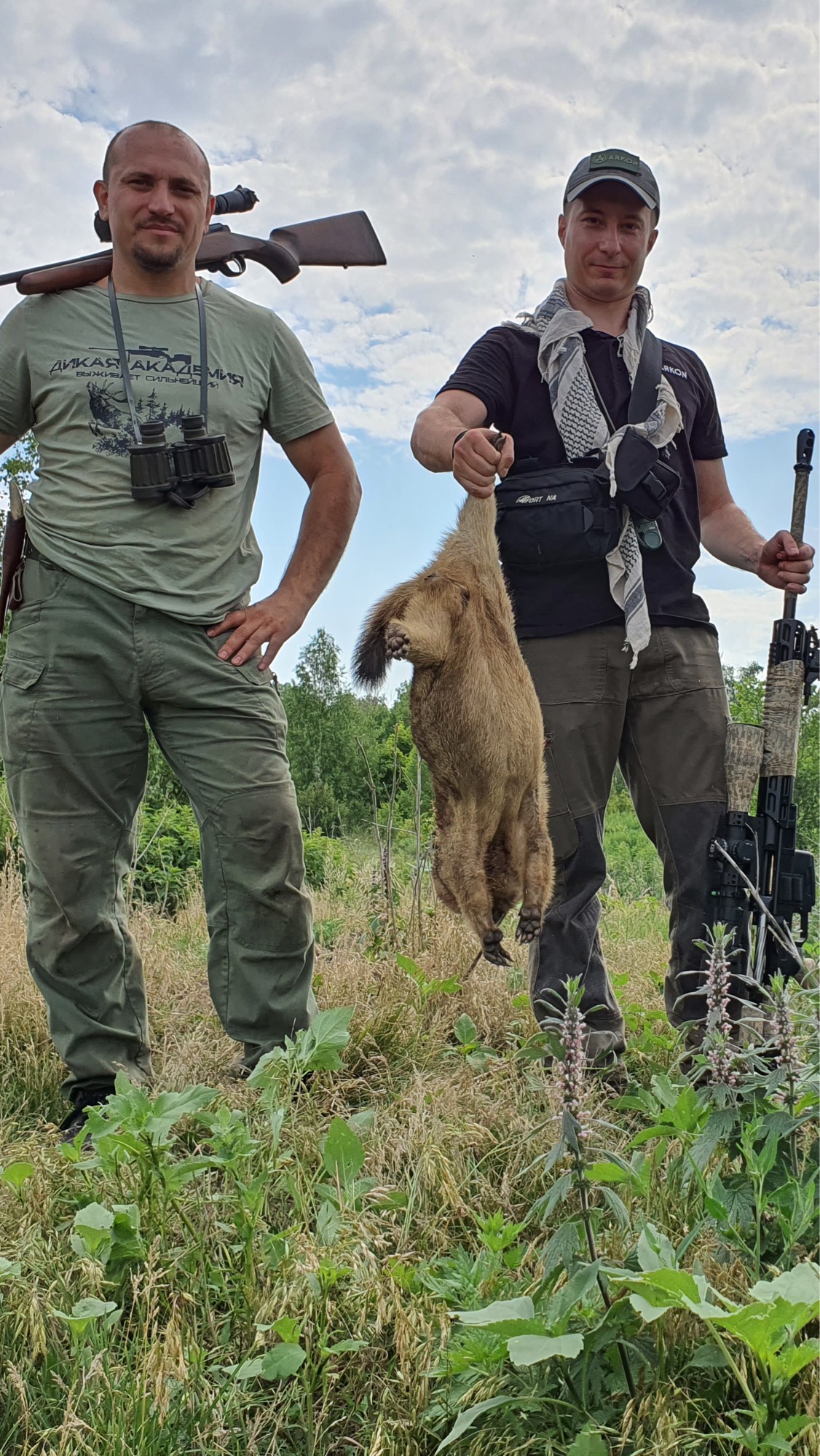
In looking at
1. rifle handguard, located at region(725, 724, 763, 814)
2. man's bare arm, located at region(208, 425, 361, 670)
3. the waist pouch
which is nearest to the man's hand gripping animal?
the waist pouch

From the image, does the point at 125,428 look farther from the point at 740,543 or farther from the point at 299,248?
the point at 740,543

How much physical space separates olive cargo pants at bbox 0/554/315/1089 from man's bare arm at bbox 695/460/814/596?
185 cm

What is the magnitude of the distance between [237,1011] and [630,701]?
1.94 metres

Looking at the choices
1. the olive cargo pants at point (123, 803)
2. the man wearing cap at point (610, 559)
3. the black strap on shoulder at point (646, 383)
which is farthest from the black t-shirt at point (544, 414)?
the olive cargo pants at point (123, 803)

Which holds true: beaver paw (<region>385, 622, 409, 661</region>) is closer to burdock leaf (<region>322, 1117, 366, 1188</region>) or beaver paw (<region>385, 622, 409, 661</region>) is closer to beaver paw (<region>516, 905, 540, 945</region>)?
beaver paw (<region>516, 905, 540, 945</region>)

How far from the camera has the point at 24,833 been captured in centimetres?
434

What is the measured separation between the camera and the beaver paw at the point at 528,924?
10.1ft

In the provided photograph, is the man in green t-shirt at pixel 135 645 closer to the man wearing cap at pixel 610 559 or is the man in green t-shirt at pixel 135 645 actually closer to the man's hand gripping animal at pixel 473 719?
the man wearing cap at pixel 610 559

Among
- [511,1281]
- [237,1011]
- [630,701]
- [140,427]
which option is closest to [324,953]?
[237,1011]

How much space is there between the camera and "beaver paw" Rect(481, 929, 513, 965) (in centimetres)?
297

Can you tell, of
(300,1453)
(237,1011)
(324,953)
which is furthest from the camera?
(324,953)

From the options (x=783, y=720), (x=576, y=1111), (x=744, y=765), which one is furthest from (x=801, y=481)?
(x=576, y=1111)

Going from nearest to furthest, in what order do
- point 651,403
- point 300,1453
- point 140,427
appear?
point 300,1453 < point 651,403 < point 140,427

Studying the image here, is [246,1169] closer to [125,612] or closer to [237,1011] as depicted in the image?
[237,1011]
